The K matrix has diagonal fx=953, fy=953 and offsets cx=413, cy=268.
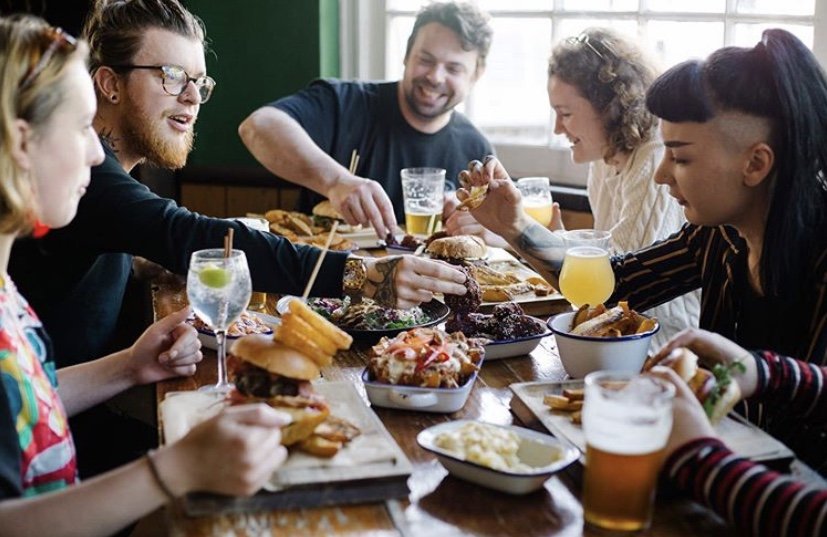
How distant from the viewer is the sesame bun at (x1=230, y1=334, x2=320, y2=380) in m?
1.42

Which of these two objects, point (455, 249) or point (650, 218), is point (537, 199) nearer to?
point (650, 218)

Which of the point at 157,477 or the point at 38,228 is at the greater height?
the point at 38,228

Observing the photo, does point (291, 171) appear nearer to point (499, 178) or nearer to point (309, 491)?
point (499, 178)

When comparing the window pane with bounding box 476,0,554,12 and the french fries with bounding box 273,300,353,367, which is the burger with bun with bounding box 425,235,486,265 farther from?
the window pane with bounding box 476,0,554,12

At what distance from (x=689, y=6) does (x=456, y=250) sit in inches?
61.8

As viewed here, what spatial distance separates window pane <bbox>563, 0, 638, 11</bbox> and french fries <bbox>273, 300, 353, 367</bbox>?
8.66 ft

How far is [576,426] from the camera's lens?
4.89 feet

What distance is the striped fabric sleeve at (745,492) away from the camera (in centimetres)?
119

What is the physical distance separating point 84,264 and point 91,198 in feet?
0.81

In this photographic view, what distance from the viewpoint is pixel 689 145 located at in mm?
1886

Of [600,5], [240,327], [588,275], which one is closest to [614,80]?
[600,5]

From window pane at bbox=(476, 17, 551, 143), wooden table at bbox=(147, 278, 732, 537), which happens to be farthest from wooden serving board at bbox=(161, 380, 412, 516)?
window pane at bbox=(476, 17, 551, 143)

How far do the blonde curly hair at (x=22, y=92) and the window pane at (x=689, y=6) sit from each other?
264 cm

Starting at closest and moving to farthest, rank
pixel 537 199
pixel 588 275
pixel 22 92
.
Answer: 1. pixel 22 92
2. pixel 588 275
3. pixel 537 199
